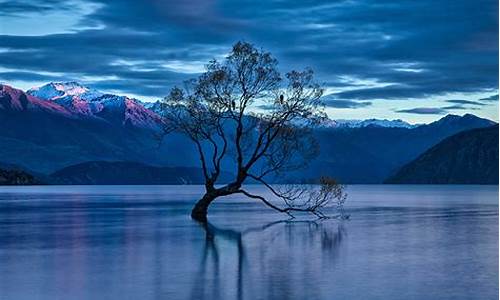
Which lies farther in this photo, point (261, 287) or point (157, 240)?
point (157, 240)

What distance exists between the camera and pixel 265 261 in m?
33.6

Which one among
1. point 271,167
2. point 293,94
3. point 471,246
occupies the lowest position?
point 471,246

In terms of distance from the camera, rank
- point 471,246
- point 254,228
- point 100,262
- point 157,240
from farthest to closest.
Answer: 1. point 254,228
2. point 157,240
3. point 471,246
4. point 100,262

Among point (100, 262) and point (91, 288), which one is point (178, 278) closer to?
point (91, 288)

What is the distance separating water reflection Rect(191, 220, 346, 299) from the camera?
81.9 ft

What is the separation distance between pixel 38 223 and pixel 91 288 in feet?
129

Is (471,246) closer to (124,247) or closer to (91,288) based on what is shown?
(124,247)

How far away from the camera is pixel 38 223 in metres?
63.0

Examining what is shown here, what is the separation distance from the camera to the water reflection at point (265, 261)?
24969mm

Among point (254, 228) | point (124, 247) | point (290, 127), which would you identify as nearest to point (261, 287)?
point (124, 247)

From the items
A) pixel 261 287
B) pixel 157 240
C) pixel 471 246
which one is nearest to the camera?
pixel 261 287

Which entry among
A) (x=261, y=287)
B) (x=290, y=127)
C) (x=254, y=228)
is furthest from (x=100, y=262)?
(x=290, y=127)

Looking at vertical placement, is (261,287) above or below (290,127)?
below

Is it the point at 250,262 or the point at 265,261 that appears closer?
the point at 250,262
